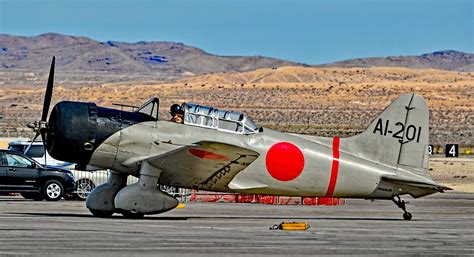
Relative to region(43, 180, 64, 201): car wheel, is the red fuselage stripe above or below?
above

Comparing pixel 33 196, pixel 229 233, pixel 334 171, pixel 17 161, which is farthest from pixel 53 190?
pixel 229 233

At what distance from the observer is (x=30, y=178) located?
30312mm

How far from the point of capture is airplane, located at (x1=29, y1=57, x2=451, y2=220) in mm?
21359

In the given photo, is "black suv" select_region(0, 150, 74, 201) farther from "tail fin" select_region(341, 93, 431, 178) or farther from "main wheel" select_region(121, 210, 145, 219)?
"tail fin" select_region(341, 93, 431, 178)

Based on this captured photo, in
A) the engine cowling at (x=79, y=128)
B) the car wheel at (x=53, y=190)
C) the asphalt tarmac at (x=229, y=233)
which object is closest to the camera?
the asphalt tarmac at (x=229, y=233)

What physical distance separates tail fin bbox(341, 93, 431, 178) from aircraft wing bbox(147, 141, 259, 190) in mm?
2730

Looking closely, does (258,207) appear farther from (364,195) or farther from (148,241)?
(148,241)

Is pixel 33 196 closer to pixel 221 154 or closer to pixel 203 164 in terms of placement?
pixel 203 164

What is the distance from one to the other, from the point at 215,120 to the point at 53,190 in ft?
32.2

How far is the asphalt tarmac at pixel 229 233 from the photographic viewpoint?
15742 mm

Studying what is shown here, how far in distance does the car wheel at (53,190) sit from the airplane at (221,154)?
827 centimetres

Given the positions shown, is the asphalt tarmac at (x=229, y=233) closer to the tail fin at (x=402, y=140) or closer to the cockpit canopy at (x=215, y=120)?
the tail fin at (x=402, y=140)

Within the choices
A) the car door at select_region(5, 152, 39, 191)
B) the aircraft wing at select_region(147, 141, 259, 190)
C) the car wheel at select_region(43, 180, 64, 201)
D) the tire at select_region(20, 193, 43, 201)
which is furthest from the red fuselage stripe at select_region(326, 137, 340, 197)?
the tire at select_region(20, 193, 43, 201)

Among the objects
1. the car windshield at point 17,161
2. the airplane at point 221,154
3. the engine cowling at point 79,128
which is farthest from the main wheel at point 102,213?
the car windshield at point 17,161
